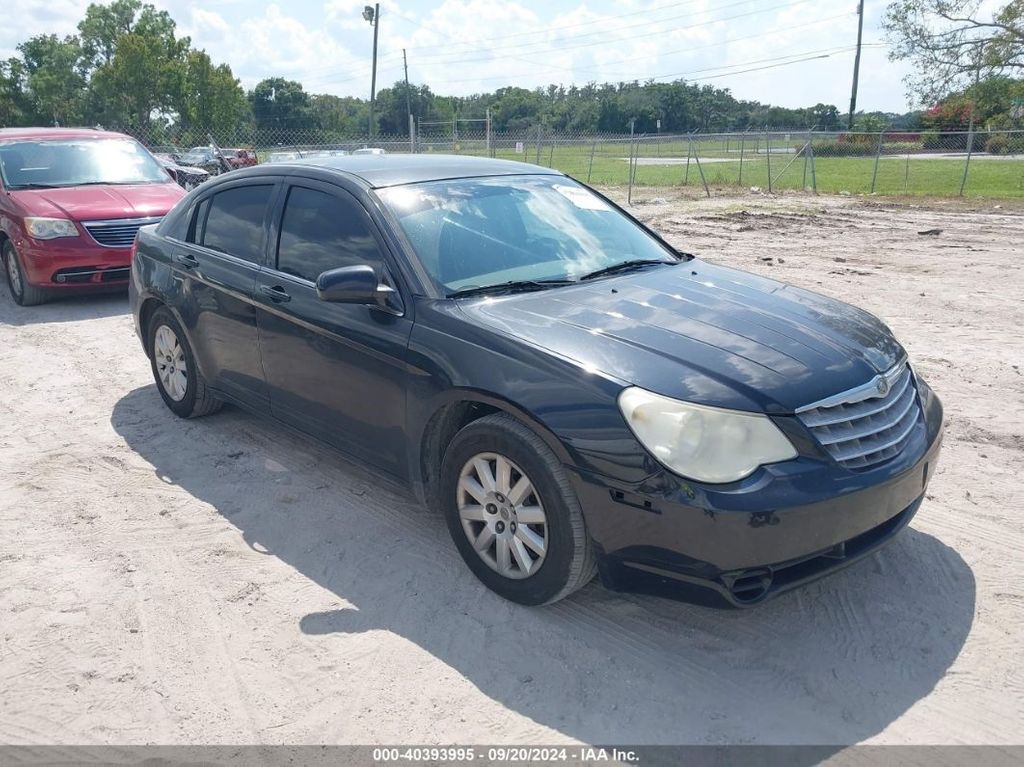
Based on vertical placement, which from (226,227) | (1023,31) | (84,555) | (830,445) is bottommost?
(84,555)

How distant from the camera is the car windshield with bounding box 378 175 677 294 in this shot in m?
3.99

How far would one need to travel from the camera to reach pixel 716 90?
73812 millimetres

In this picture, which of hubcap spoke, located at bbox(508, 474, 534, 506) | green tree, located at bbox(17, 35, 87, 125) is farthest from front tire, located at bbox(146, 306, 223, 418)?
green tree, located at bbox(17, 35, 87, 125)

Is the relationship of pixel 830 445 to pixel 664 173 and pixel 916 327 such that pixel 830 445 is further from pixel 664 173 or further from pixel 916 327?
pixel 664 173

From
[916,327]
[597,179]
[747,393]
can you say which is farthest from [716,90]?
[747,393]

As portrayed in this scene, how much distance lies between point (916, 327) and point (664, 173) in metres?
27.2

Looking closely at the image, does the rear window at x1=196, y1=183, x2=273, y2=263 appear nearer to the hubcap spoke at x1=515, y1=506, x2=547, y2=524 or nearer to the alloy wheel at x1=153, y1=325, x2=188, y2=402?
the alloy wheel at x1=153, y1=325, x2=188, y2=402

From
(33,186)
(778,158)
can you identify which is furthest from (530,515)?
(778,158)

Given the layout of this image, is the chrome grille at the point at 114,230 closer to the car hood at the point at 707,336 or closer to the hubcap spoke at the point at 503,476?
the car hood at the point at 707,336

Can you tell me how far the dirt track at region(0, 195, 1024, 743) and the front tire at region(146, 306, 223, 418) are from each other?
173mm

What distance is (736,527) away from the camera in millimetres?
2850

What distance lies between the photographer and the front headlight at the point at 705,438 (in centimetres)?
293

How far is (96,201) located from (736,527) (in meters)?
8.57

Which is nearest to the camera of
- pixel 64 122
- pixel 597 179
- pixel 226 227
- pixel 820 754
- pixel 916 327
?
pixel 820 754
